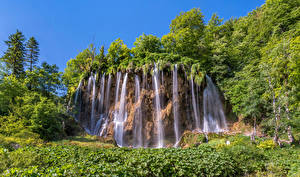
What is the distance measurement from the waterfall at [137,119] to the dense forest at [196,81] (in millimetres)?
3037

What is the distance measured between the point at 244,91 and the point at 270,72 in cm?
524

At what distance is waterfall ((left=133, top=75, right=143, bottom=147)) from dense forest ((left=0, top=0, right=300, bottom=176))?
3.04 metres

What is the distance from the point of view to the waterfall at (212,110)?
20297 millimetres

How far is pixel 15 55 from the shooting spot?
23906 mm

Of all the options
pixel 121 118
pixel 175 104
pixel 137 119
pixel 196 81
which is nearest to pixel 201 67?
pixel 196 81

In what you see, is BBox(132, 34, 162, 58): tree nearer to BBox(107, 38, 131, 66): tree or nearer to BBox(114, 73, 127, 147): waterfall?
→ BBox(107, 38, 131, 66): tree

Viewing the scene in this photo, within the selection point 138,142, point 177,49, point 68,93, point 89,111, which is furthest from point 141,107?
point 68,93

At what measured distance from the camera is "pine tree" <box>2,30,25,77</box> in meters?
23.8

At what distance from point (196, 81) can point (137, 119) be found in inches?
387

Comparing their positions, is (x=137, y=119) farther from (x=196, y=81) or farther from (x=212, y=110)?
(x=212, y=110)

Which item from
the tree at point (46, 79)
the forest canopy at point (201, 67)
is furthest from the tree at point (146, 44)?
the tree at point (46, 79)

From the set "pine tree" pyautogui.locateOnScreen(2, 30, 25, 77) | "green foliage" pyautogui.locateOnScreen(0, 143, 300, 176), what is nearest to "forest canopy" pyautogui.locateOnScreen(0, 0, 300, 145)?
"pine tree" pyautogui.locateOnScreen(2, 30, 25, 77)

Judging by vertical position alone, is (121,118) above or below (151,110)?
below

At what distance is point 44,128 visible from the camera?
48.1ft
